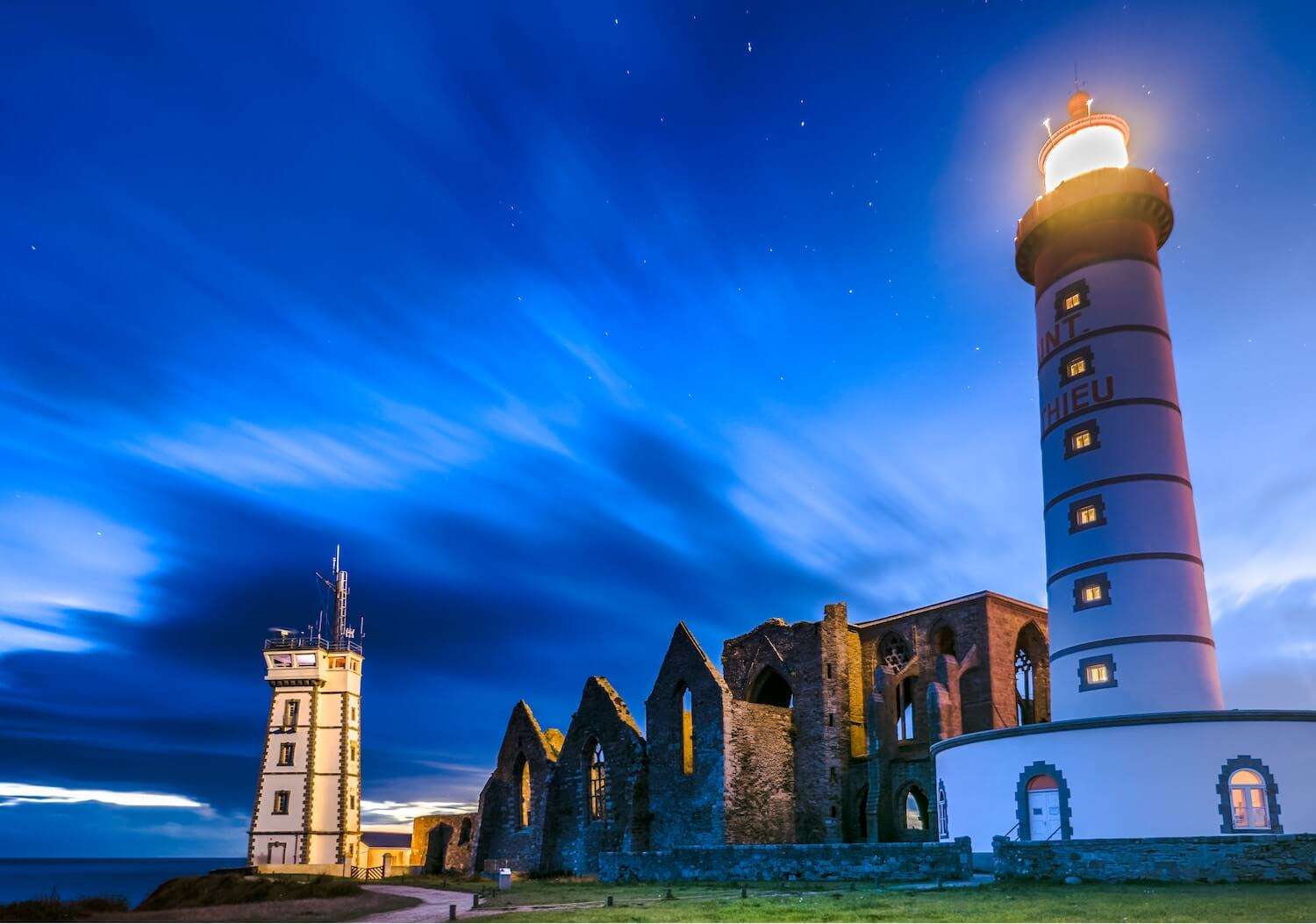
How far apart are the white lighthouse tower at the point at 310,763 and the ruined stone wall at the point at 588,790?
1385 cm

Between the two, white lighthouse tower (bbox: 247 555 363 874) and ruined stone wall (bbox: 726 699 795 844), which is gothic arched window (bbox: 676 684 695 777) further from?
white lighthouse tower (bbox: 247 555 363 874)

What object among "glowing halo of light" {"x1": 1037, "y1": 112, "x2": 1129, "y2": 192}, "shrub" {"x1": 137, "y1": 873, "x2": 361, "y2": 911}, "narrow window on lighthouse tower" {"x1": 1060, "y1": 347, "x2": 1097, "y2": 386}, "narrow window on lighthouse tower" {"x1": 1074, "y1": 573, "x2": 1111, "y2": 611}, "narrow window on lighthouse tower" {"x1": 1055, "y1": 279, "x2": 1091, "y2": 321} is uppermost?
"glowing halo of light" {"x1": 1037, "y1": 112, "x2": 1129, "y2": 192}

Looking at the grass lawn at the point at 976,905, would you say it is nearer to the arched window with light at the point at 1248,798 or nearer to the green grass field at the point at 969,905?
the green grass field at the point at 969,905

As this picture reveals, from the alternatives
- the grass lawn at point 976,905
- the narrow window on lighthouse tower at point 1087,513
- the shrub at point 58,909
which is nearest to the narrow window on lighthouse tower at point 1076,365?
the narrow window on lighthouse tower at point 1087,513

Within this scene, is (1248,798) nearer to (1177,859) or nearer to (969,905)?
(1177,859)

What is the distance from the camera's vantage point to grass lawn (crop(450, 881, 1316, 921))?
1411 cm

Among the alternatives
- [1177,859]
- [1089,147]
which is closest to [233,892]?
[1177,859]

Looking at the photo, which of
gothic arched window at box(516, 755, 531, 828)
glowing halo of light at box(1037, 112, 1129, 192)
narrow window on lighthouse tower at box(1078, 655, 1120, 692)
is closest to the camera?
narrow window on lighthouse tower at box(1078, 655, 1120, 692)

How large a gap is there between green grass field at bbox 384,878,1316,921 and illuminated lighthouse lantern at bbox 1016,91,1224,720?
841cm

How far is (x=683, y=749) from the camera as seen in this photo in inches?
1483

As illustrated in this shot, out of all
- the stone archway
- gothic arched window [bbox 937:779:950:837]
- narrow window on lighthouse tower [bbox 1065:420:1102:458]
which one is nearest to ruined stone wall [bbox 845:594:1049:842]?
gothic arched window [bbox 937:779:950:837]

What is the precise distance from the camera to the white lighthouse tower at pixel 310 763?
49906 mm

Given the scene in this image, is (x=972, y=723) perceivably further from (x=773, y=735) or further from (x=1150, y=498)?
(x=1150, y=498)

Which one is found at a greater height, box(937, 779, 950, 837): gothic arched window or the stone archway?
box(937, 779, 950, 837): gothic arched window
